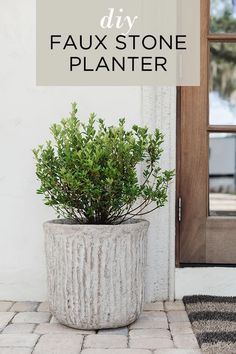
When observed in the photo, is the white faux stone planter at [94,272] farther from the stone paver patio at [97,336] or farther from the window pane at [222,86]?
the window pane at [222,86]

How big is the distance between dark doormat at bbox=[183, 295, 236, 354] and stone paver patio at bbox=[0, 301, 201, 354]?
0.12ft

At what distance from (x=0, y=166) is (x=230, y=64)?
1.36 metres

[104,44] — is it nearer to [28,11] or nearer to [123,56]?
[123,56]

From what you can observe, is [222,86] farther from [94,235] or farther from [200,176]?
[94,235]

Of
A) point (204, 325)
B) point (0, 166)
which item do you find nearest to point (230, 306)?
point (204, 325)

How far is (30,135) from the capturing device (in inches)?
112

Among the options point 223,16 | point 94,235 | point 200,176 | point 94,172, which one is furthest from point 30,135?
point 223,16

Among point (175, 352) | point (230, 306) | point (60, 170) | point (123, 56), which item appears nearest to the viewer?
point (175, 352)

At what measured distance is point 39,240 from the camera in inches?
113

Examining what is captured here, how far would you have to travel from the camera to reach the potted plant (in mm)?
2338

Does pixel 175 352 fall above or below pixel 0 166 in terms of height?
below

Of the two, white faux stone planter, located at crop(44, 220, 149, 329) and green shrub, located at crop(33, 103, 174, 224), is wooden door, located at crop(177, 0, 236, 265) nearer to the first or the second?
green shrub, located at crop(33, 103, 174, 224)

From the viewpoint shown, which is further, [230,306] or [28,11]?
[28,11]

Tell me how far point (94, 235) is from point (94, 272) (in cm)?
15
